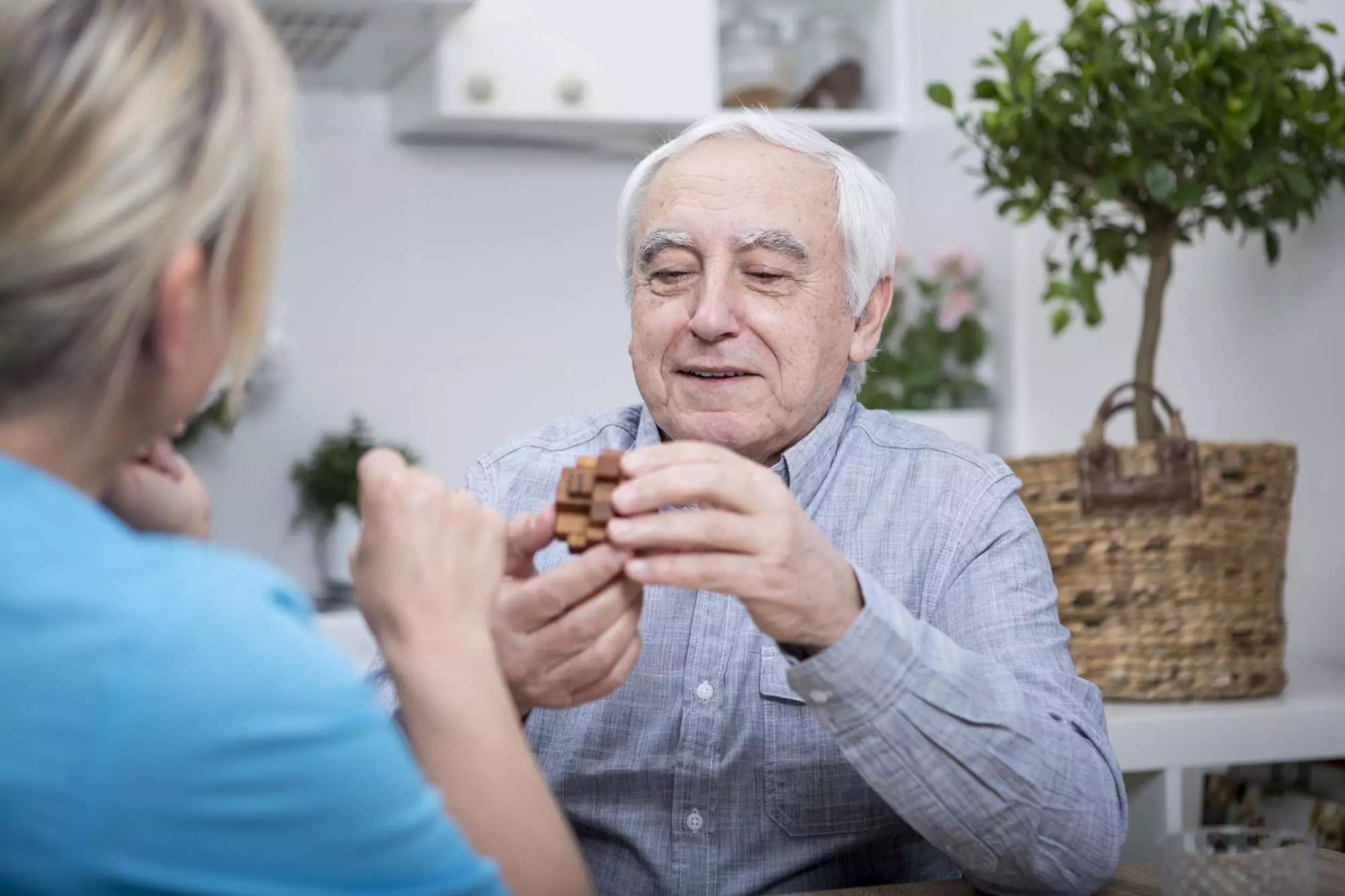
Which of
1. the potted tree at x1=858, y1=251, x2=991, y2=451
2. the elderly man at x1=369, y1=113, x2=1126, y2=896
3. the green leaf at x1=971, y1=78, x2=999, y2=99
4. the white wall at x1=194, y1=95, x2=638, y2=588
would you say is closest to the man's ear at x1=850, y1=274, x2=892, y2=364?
the elderly man at x1=369, y1=113, x2=1126, y2=896

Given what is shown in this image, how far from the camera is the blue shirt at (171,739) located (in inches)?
21.6

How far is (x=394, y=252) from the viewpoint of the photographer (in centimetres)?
310

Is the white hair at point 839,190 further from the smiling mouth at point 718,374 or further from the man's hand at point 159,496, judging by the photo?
the man's hand at point 159,496

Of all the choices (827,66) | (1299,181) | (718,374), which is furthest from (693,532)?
(827,66)

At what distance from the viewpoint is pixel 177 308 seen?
63 centimetres

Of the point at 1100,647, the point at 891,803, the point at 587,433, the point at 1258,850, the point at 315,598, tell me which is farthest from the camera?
the point at 315,598

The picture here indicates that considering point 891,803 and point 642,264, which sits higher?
point 642,264

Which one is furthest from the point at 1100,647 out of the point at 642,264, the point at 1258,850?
the point at 1258,850

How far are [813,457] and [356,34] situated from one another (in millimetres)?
1581

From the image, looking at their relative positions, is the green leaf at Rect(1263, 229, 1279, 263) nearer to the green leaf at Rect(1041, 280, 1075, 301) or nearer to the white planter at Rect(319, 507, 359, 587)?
the green leaf at Rect(1041, 280, 1075, 301)

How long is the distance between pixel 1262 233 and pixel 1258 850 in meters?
1.35

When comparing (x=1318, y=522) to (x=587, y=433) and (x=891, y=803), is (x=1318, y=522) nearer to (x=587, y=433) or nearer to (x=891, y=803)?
(x=587, y=433)

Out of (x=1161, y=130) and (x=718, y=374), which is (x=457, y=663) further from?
(x=1161, y=130)

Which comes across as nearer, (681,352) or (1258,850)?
(1258,850)
